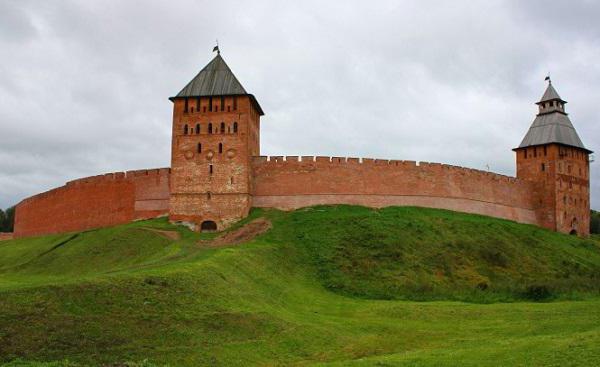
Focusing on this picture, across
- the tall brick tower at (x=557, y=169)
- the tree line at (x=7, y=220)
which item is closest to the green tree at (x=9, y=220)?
the tree line at (x=7, y=220)

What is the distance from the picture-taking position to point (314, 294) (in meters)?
25.4

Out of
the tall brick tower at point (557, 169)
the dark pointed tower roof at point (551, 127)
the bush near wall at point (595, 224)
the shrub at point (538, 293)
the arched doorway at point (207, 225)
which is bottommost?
the shrub at point (538, 293)

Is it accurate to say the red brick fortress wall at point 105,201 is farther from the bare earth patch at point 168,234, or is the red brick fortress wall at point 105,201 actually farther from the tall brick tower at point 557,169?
the tall brick tower at point 557,169

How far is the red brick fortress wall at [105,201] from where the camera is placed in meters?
37.5

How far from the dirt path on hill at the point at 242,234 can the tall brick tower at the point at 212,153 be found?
1.83 meters

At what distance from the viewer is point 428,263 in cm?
3036

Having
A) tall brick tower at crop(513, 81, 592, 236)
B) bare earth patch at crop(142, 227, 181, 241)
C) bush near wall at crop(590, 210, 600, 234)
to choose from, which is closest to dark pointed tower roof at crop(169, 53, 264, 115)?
bare earth patch at crop(142, 227, 181, 241)

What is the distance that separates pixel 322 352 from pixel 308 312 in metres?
4.82

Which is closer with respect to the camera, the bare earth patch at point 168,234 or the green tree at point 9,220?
the bare earth patch at point 168,234

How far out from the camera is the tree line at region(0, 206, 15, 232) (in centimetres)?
7394

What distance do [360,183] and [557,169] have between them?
50.9ft

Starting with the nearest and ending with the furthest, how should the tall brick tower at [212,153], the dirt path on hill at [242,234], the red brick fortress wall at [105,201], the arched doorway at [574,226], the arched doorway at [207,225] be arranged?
the dirt path on hill at [242,234]
the arched doorway at [207,225]
the tall brick tower at [212,153]
the red brick fortress wall at [105,201]
the arched doorway at [574,226]

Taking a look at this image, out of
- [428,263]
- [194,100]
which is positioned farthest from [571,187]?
[194,100]

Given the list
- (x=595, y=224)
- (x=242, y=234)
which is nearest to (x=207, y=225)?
(x=242, y=234)
